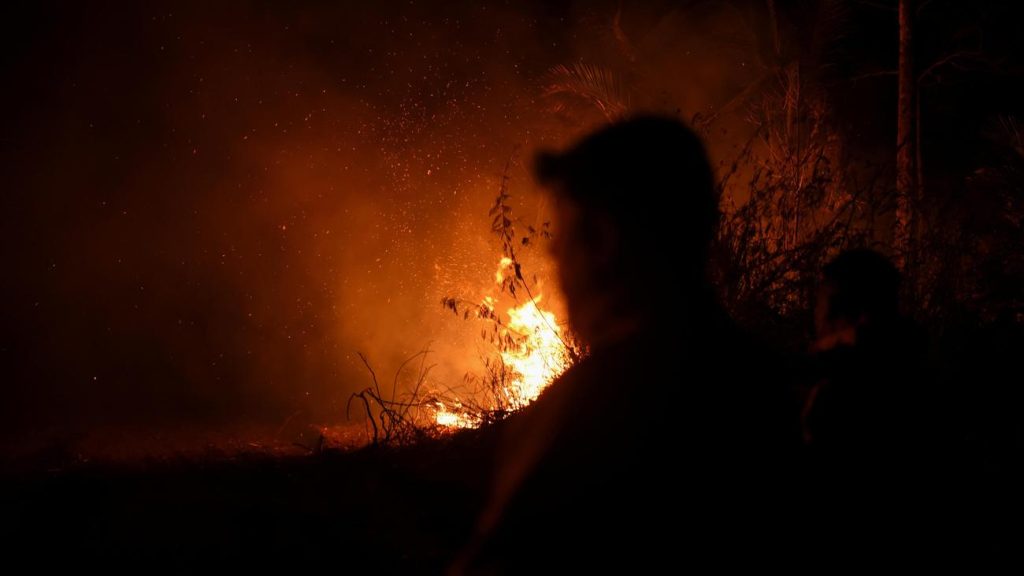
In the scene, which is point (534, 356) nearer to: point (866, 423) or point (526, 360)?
point (526, 360)

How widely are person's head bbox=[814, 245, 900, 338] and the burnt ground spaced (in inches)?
76.6

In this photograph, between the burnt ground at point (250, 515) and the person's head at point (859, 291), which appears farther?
the burnt ground at point (250, 515)

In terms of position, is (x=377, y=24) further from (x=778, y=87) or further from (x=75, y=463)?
(x=75, y=463)

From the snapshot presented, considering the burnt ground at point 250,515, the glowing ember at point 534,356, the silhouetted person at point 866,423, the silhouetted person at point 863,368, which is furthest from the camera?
the glowing ember at point 534,356

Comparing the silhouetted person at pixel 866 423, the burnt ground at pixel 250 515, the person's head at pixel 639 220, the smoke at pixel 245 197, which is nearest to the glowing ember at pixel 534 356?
the burnt ground at pixel 250 515

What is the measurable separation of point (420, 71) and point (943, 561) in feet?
39.4

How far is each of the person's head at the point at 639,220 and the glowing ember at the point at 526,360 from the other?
12.6ft

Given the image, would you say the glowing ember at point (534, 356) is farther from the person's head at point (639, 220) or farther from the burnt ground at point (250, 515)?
the person's head at point (639, 220)

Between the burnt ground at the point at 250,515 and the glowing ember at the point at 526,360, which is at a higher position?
the glowing ember at the point at 526,360

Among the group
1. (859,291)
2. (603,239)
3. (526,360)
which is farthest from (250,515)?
(526,360)

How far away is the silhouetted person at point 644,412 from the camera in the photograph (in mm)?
1221

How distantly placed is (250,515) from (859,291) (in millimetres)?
2785

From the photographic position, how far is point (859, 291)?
270 cm

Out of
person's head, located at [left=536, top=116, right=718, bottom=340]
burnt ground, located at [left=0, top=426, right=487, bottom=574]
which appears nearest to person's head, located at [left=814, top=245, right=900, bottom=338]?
person's head, located at [left=536, top=116, right=718, bottom=340]
